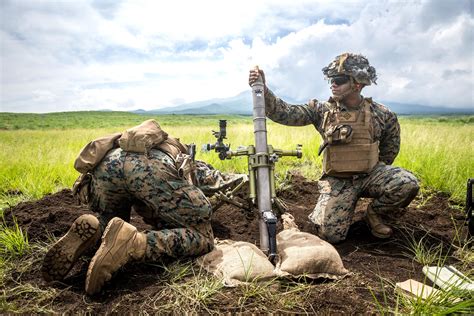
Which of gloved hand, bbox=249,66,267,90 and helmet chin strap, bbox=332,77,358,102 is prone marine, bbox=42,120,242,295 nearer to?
gloved hand, bbox=249,66,267,90

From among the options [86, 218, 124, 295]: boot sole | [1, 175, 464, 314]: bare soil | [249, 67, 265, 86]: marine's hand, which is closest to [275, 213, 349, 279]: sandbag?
[1, 175, 464, 314]: bare soil

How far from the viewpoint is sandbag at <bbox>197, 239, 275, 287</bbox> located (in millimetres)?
2641

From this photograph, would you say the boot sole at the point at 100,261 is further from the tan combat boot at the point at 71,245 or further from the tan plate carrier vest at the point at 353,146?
the tan plate carrier vest at the point at 353,146

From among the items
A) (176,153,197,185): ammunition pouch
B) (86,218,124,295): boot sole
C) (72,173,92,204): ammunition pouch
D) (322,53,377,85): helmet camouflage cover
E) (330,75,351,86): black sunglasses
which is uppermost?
(322,53,377,85): helmet camouflage cover

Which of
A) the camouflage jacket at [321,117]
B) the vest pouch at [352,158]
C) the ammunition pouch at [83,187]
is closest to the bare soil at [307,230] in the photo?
the ammunition pouch at [83,187]

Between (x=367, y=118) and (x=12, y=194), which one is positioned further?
(x=12, y=194)

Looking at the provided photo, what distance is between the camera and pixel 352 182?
4176mm

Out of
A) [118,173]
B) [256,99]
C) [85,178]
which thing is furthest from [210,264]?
[256,99]

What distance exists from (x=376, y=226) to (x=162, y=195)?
2.27 meters

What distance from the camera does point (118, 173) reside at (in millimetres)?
2865

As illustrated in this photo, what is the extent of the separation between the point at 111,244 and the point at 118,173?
0.59 m

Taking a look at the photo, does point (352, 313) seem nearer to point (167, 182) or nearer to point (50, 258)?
point (167, 182)

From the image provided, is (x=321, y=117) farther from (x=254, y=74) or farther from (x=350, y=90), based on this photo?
(x=254, y=74)

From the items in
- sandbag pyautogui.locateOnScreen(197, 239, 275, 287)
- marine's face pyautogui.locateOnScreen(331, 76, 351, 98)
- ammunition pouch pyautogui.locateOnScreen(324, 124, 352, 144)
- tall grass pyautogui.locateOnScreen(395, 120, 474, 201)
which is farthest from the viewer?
tall grass pyautogui.locateOnScreen(395, 120, 474, 201)
